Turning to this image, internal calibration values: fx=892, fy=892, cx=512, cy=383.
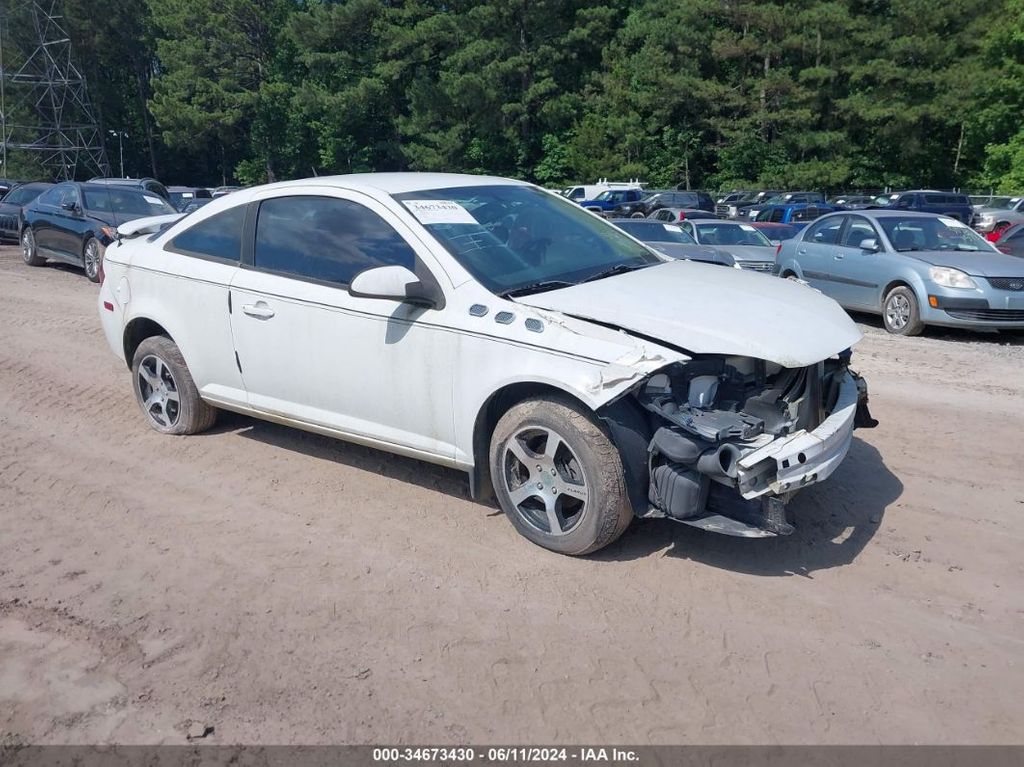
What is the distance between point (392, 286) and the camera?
14.8ft

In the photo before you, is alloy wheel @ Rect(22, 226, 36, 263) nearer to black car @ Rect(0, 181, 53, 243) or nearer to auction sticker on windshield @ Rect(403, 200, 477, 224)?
black car @ Rect(0, 181, 53, 243)

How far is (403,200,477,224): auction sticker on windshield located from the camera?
4.85 meters

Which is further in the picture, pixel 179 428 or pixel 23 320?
pixel 23 320

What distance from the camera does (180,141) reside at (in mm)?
55844

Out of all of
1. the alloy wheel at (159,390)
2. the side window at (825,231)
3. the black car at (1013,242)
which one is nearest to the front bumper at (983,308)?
the side window at (825,231)

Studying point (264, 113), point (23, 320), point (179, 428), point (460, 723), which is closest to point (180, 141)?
point (264, 113)

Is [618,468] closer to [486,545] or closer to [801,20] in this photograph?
[486,545]

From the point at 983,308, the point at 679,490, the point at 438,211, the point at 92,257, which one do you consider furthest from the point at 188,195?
the point at 679,490

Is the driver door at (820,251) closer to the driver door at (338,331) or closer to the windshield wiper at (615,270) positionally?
the windshield wiper at (615,270)

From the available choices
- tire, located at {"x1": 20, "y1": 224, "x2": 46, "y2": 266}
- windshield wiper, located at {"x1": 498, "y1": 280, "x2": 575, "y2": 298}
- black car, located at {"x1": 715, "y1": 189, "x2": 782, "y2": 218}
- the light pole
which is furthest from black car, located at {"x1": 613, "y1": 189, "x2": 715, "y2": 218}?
the light pole

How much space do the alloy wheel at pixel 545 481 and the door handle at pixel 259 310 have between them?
1.81 meters

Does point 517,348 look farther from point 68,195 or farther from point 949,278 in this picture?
point 68,195

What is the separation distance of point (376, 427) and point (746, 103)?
43.2 m

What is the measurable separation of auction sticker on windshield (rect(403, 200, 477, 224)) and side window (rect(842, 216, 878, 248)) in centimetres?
842
